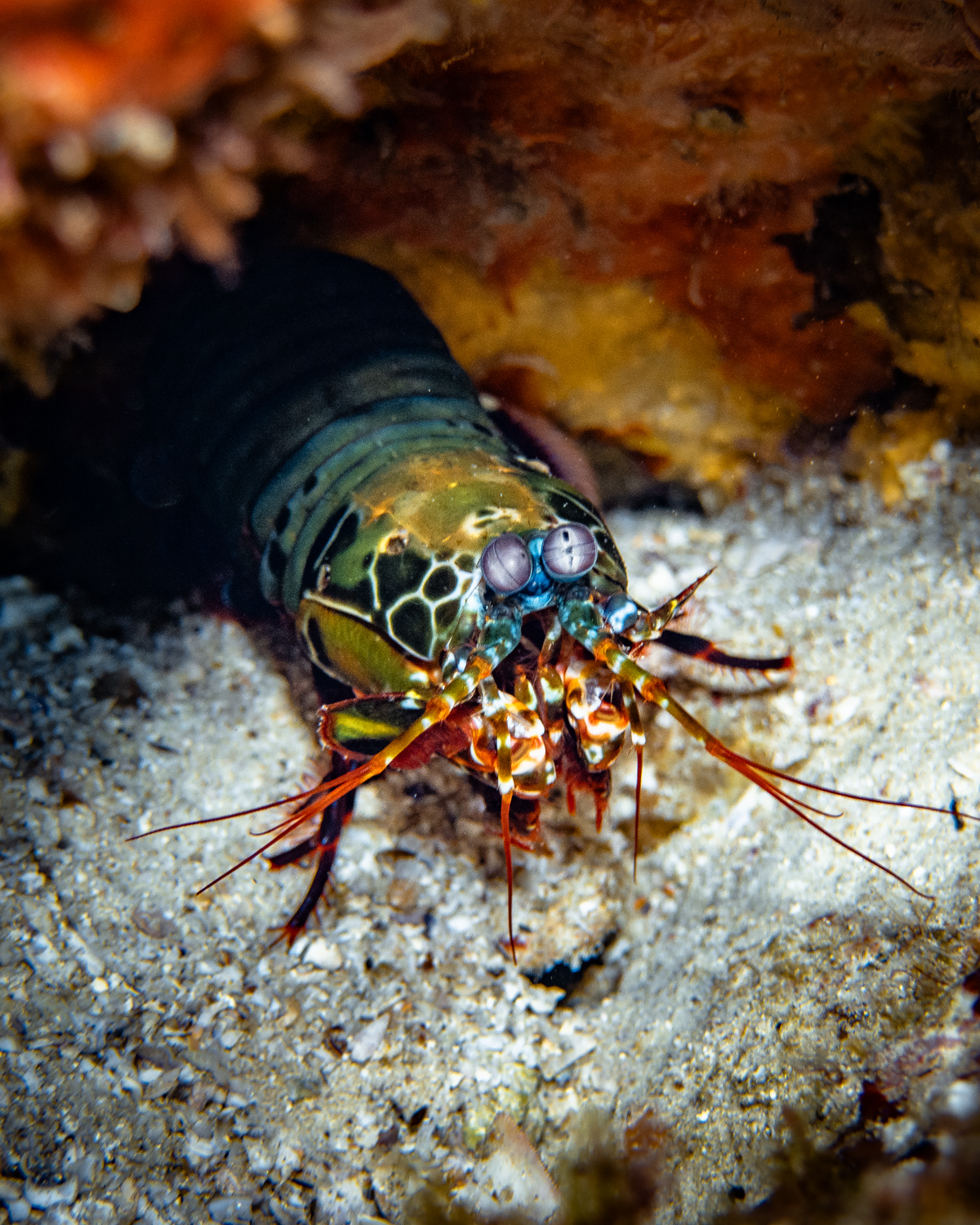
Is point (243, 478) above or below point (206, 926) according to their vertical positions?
above

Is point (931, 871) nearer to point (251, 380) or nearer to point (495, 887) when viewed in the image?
point (495, 887)

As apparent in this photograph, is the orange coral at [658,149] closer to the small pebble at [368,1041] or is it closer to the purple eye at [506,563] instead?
the purple eye at [506,563]

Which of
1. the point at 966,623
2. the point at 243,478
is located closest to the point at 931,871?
the point at 966,623

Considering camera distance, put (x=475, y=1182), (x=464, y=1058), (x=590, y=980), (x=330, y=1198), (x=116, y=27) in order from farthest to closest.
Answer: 1. (x=590, y=980)
2. (x=464, y=1058)
3. (x=475, y=1182)
4. (x=330, y=1198)
5. (x=116, y=27)

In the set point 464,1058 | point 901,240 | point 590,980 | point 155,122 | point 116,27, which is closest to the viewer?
point 116,27

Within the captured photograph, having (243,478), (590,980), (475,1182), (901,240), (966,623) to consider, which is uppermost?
(901,240)

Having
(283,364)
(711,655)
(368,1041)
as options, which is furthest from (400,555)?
(368,1041)

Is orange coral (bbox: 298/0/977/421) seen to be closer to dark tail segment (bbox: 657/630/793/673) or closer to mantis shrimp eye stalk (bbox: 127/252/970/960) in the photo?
mantis shrimp eye stalk (bbox: 127/252/970/960)
